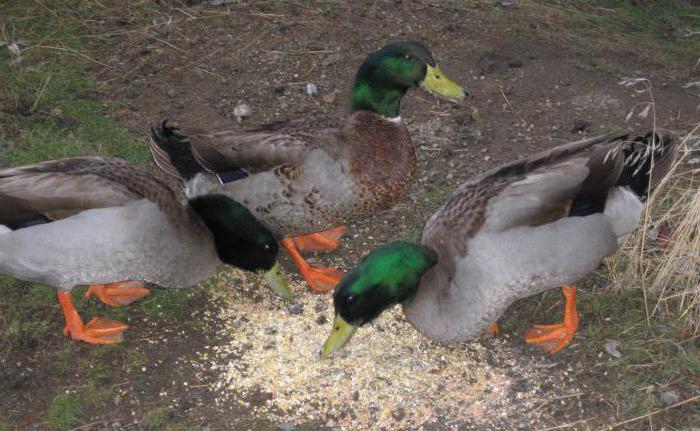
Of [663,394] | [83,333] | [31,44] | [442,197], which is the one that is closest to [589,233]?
[663,394]

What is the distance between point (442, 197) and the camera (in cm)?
513

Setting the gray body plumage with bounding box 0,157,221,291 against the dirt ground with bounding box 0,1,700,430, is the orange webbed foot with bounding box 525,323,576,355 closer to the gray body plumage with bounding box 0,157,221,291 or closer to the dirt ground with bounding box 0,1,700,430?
the dirt ground with bounding box 0,1,700,430

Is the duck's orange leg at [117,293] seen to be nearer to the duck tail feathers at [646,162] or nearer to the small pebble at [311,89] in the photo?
the small pebble at [311,89]

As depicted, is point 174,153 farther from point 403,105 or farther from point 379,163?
point 403,105

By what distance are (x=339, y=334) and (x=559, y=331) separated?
3.80 feet

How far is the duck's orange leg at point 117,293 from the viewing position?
4.45 meters

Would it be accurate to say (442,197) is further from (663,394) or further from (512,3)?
(512,3)

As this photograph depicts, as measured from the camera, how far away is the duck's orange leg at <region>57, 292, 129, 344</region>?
415cm

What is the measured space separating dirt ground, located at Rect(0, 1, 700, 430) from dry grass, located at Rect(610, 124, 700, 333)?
0.26 meters

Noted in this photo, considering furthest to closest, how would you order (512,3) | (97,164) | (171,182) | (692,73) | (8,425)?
(512,3), (692,73), (171,182), (97,164), (8,425)

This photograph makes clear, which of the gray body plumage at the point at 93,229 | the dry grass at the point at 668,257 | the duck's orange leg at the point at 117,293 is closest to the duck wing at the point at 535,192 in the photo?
the dry grass at the point at 668,257

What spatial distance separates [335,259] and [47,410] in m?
1.77

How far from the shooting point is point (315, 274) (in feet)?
15.1

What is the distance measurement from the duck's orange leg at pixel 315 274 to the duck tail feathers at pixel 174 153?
659mm
